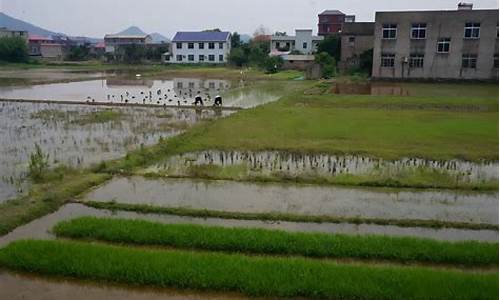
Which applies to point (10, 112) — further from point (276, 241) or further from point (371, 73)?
Answer: point (371, 73)

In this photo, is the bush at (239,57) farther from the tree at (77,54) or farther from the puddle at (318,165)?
the puddle at (318,165)

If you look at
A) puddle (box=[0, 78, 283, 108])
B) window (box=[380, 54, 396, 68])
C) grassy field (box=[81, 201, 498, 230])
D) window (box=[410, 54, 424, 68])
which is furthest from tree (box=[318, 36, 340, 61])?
grassy field (box=[81, 201, 498, 230])

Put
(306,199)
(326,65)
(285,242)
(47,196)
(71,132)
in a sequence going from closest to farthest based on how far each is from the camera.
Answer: (285,242) → (47,196) → (306,199) → (71,132) → (326,65)

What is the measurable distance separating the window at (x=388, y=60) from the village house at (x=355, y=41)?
19.9ft

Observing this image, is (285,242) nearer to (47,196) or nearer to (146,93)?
(47,196)

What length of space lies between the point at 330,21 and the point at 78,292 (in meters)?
69.9

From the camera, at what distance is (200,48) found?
203 ft

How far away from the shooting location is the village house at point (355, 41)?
40469 mm

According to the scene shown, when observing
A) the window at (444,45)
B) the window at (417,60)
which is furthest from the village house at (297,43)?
the window at (444,45)

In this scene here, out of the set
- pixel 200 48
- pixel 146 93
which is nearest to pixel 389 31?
pixel 146 93

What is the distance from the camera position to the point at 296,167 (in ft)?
35.6

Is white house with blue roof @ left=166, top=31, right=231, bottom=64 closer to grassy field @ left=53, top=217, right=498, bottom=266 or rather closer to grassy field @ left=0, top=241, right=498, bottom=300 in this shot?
grassy field @ left=53, top=217, right=498, bottom=266

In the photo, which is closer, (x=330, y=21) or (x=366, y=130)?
(x=366, y=130)

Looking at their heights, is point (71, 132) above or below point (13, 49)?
below
